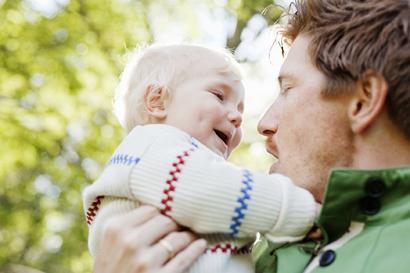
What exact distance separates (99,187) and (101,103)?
5.82 m

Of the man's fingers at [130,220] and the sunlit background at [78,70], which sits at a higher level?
the man's fingers at [130,220]

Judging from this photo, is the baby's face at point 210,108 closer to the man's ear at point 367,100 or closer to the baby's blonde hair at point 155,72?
the baby's blonde hair at point 155,72

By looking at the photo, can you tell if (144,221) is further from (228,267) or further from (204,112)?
(204,112)

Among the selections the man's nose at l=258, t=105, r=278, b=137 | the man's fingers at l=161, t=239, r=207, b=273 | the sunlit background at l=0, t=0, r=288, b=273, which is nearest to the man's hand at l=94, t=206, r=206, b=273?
the man's fingers at l=161, t=239, r=207, b=273

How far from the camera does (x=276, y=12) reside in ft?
27.8

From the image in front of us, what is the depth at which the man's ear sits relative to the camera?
81.9 inches

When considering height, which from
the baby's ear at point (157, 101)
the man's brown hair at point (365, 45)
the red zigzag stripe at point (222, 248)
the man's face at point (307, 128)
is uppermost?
the man's brown hair at point (365, 45)

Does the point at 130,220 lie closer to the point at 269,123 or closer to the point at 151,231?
the point at 151,231

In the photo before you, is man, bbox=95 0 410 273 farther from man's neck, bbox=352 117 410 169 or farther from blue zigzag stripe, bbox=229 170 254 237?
blue zigzag stripe, bbox=229 170 254 237

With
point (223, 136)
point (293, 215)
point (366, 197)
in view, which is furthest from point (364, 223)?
point (223, 136)

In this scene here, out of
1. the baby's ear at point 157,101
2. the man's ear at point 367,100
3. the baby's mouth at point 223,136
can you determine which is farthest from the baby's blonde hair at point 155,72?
the man's ear at point 367,100

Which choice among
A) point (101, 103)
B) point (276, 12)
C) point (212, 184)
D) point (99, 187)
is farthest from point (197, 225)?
point (276, 12)

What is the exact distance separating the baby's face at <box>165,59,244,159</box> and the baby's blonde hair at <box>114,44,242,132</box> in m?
0.03

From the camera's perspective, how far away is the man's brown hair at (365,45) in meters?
2.07
